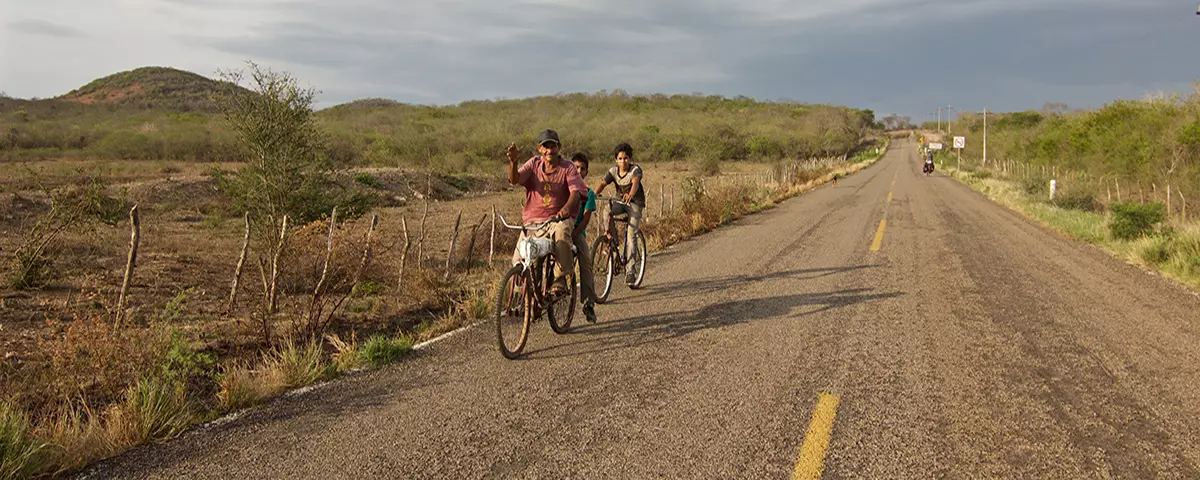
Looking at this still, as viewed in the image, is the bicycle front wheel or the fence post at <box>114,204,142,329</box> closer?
the fence post at <box>114,204,142,329</box>

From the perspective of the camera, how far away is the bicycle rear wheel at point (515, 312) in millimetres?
5320

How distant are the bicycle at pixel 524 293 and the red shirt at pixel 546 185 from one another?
0.48 feet

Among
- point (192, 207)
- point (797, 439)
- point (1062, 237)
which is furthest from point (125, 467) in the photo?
point (192, 207)

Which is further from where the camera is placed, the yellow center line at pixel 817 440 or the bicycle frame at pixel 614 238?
the bicycle frame at pixel 614 238

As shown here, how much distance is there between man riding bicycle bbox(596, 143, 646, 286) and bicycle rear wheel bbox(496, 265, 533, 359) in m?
2.91

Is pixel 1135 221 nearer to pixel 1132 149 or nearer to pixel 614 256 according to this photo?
pixel 614 256

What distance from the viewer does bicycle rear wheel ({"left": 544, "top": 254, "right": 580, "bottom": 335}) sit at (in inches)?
228

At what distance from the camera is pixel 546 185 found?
582 centimetres

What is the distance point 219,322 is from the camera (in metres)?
7.48

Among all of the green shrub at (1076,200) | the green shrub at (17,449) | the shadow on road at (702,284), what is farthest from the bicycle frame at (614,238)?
the green shrub at (1076,200)

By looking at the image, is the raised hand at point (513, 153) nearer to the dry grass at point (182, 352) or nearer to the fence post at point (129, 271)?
the dry grass at point (182, 352)

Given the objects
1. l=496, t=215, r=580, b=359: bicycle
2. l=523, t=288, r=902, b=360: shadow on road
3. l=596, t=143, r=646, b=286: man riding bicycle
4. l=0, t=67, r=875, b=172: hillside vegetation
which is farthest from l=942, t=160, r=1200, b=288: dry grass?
l=0, t=67, r=875, b=172: hillside vegetation

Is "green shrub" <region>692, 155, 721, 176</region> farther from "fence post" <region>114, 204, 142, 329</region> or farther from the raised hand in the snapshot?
"fence post" <region>114, 204, 142, 329</region>

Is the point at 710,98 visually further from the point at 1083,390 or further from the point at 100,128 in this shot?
the point at 1083,390
